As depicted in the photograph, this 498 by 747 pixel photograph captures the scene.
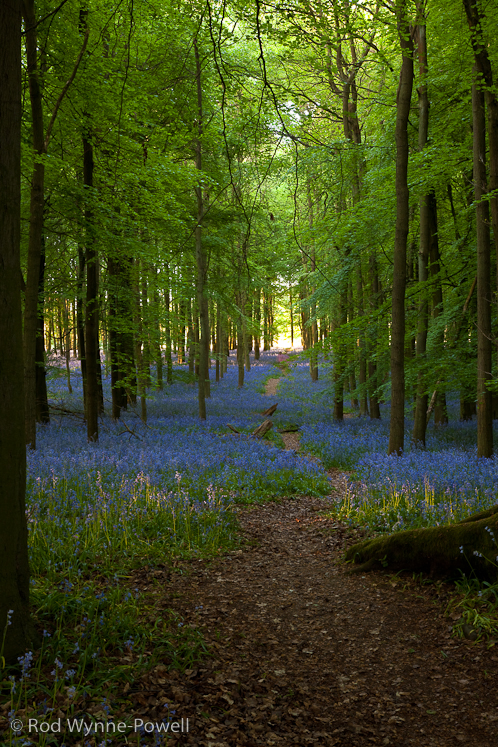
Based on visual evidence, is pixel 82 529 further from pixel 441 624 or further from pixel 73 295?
pixel 73 295

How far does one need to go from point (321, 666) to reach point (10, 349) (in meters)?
3.38

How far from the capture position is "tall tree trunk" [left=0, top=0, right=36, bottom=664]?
2838mm

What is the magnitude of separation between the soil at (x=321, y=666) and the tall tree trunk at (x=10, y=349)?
105cm

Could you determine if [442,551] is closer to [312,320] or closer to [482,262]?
[482,262]

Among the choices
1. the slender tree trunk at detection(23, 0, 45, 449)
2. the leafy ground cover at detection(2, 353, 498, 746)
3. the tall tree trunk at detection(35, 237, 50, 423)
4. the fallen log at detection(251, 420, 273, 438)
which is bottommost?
the fallen log at detection(251, 420, 273, 438)

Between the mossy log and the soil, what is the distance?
0.62 feet

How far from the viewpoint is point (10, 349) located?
287cm

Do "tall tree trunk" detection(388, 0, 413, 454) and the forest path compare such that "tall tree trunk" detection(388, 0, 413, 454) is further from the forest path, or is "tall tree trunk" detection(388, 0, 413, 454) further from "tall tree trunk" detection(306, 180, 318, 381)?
the forest path

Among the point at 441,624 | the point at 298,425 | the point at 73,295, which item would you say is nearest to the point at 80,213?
the point at 73,295

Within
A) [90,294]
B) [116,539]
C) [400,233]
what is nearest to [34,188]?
[90,294]

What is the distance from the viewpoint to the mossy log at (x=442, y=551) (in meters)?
4.05

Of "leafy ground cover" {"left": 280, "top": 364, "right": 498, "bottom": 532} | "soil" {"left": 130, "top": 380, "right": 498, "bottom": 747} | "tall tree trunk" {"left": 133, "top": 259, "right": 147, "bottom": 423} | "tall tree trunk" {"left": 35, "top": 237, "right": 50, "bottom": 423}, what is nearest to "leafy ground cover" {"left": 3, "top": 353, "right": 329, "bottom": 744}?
"soil" {"left": 130, "top": 380, "right": 498, "bottom": 747}

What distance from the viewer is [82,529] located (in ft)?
16.9

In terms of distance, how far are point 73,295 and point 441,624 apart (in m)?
11.8
